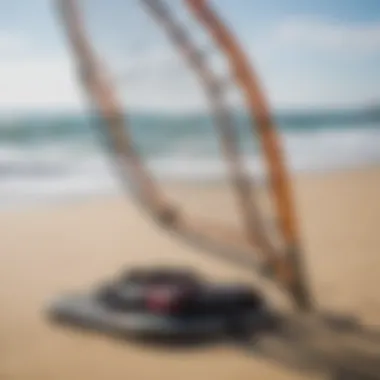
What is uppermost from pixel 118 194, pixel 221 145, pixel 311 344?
pixel 221 145

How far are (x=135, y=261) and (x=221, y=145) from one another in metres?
0.24

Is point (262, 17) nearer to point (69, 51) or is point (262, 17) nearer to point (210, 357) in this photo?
point (69, 51)

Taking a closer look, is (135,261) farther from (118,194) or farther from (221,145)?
(221,145)

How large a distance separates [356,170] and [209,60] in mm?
299

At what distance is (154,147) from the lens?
1.28m

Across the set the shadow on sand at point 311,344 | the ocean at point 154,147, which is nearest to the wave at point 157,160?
the ocean at point 154,147

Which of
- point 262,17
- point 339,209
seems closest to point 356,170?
point 339,209

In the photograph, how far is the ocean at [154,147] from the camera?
1.26 m

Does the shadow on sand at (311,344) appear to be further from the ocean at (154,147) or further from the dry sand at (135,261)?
the ocean at (154,147)

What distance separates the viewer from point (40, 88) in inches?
50.8

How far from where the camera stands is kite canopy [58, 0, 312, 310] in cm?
127

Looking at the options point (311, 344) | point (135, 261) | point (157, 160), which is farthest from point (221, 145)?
point (311, 344)

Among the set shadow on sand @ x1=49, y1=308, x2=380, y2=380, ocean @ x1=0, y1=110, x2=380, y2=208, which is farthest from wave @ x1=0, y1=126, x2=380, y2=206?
shadow on sand @ x1=49, y1=308, x2=380, y2=380

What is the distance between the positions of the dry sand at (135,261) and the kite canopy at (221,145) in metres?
0.02
